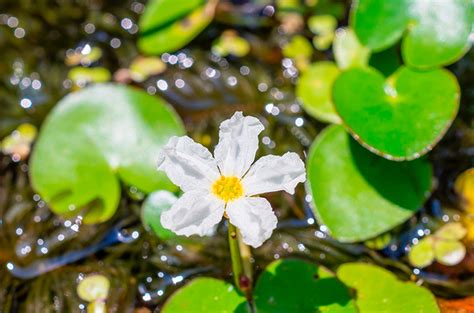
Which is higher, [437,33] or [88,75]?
[437,33]

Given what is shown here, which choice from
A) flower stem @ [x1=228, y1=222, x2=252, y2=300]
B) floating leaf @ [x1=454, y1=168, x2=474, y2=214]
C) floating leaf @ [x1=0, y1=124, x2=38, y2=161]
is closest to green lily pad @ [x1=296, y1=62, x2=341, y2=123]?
floating leaf @ [x1=454, y1=168, x2=474, y2=214]

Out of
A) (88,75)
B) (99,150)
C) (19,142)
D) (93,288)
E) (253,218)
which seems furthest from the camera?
(88,75)

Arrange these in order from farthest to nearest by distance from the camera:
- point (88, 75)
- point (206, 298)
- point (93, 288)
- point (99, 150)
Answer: point (88, 75)
point (99, 150)
point (93, 288)
point (206, 298)

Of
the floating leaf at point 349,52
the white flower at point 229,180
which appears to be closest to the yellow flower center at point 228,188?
the white flower at point 229,180

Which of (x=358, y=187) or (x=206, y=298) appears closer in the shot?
(x=206, y=298)

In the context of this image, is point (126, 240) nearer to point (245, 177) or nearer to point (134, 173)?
point (134, 173)

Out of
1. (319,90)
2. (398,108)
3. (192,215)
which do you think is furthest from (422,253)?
(192,215)

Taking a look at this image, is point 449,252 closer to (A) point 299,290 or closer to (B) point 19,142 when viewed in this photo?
(A) point 299,290
